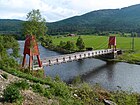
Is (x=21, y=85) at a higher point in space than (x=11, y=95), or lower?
lower

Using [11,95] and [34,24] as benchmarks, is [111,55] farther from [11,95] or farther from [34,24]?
[11,95]

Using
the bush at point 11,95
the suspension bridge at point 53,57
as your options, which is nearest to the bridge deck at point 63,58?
the suspension bridge at point 53,57

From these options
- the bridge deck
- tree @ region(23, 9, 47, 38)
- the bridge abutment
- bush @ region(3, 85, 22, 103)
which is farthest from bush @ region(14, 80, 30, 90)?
the bridge abutment

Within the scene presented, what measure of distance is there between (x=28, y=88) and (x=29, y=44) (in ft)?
86.6

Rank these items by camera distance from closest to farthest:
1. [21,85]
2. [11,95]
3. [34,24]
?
[11,95] → [21,85] → [34,24]

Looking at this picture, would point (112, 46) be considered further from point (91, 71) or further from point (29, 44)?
point (29, 44)

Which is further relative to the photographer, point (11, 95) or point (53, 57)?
point (53, 57)

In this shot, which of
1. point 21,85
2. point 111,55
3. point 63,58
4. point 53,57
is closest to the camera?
point 21,85

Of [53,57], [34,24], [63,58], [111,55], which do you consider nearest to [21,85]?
[34,24]

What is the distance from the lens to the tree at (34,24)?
132ft

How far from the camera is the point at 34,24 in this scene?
134 feet

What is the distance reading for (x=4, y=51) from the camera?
134 feet

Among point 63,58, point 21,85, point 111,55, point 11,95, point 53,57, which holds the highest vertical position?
point 11,95

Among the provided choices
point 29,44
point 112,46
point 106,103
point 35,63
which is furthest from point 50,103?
point 112,46
